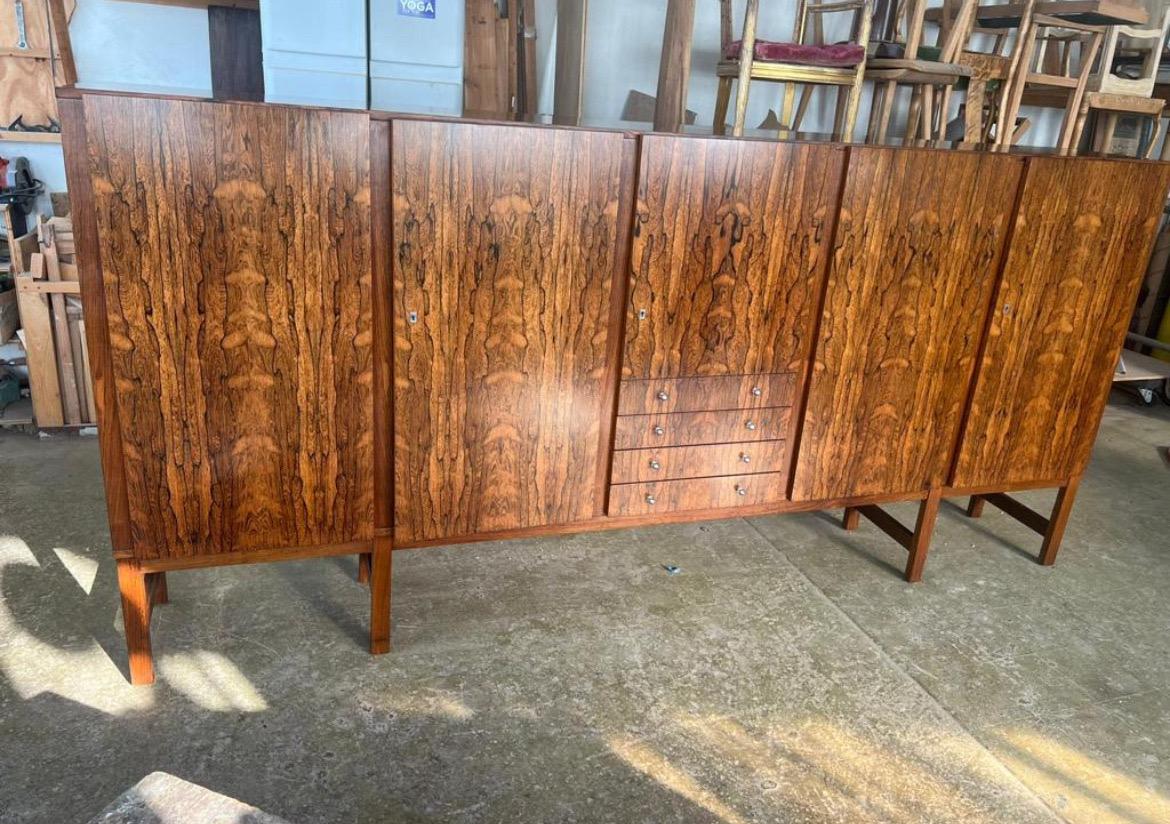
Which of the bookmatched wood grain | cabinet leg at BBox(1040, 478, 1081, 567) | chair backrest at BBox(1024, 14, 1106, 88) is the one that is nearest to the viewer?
the bookmatched wood grain

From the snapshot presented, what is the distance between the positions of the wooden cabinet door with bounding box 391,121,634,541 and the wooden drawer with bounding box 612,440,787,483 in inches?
3.7

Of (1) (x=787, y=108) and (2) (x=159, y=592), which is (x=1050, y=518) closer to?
(1) (x=787, y=108)

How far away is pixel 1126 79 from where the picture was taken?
4.26m

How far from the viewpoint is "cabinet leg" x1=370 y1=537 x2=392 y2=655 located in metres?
2.16

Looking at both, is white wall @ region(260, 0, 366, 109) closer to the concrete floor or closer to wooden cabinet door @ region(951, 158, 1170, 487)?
the concrete floor

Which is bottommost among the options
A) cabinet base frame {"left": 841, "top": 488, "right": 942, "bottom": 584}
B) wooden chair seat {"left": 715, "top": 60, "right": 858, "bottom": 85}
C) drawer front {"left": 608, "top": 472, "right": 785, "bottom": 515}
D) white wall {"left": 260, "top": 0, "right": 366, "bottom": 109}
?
cabinet base frame {"left": 841, "top": 488, "right": 942, "bottom": 584}

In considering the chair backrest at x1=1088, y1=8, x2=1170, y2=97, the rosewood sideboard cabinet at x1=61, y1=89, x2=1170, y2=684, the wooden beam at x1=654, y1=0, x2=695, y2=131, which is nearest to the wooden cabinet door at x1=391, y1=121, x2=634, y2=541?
the rosewood sideboard cabinet at x1=61, y1=89, x2=1170, y2=684

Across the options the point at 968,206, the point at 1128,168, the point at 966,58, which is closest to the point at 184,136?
the point at 968,206

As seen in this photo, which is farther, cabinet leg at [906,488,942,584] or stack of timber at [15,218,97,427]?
stack of timber at [15,218,97,427]

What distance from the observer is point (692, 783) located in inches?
74.7

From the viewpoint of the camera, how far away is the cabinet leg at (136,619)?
6.46 feet

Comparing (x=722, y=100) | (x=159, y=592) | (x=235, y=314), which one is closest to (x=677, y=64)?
(x=722, y=100)

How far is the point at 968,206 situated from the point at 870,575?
4.02ft

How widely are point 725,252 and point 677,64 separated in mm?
1242
